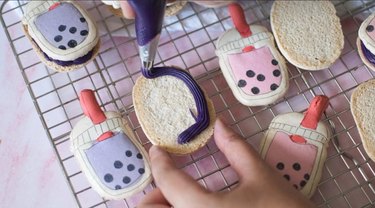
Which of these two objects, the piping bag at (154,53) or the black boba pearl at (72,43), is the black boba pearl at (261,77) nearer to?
the piping bag at (154,53)

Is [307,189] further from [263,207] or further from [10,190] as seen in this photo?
[10,190]

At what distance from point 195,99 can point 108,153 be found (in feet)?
0.53

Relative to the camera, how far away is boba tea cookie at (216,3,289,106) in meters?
0.91

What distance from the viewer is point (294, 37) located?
955 millimetres

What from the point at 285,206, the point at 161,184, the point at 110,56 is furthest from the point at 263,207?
the point at 110,56

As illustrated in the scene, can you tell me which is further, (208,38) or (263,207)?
(208,38)

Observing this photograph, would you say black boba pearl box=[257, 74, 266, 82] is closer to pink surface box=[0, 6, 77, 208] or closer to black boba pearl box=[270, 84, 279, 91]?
black boba pearl box=[270, 84, 279, 91]

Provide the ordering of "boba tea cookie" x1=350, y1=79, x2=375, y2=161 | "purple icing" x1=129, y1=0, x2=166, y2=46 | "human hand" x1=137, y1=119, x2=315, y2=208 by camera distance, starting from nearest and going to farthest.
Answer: "purple icing" x1=129, y1=0, x2=166, y2=46 → "human hand" x1=137, y1=119, x2=315, y2=208 → "boba tea cookie" x1=350, y1=79, x2=375, y2=161

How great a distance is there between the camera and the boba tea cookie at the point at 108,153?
84 centimetres

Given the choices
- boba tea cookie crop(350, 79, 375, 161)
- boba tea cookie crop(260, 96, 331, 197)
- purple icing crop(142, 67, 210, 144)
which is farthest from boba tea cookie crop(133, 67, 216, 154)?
boba tea cookie crop(350, 79, 375, 161)

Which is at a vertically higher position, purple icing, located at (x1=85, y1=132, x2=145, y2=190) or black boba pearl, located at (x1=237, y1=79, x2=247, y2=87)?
black boba pearl, located at (x1=237, y1=79, x2=247, y2=87)

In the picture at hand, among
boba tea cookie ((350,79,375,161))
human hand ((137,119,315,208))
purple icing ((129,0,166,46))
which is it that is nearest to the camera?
purple icing ((129,0,166,46))

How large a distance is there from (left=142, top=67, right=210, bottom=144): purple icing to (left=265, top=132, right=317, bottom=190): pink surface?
4.4 inches

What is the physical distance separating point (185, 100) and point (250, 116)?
0.37 feet
